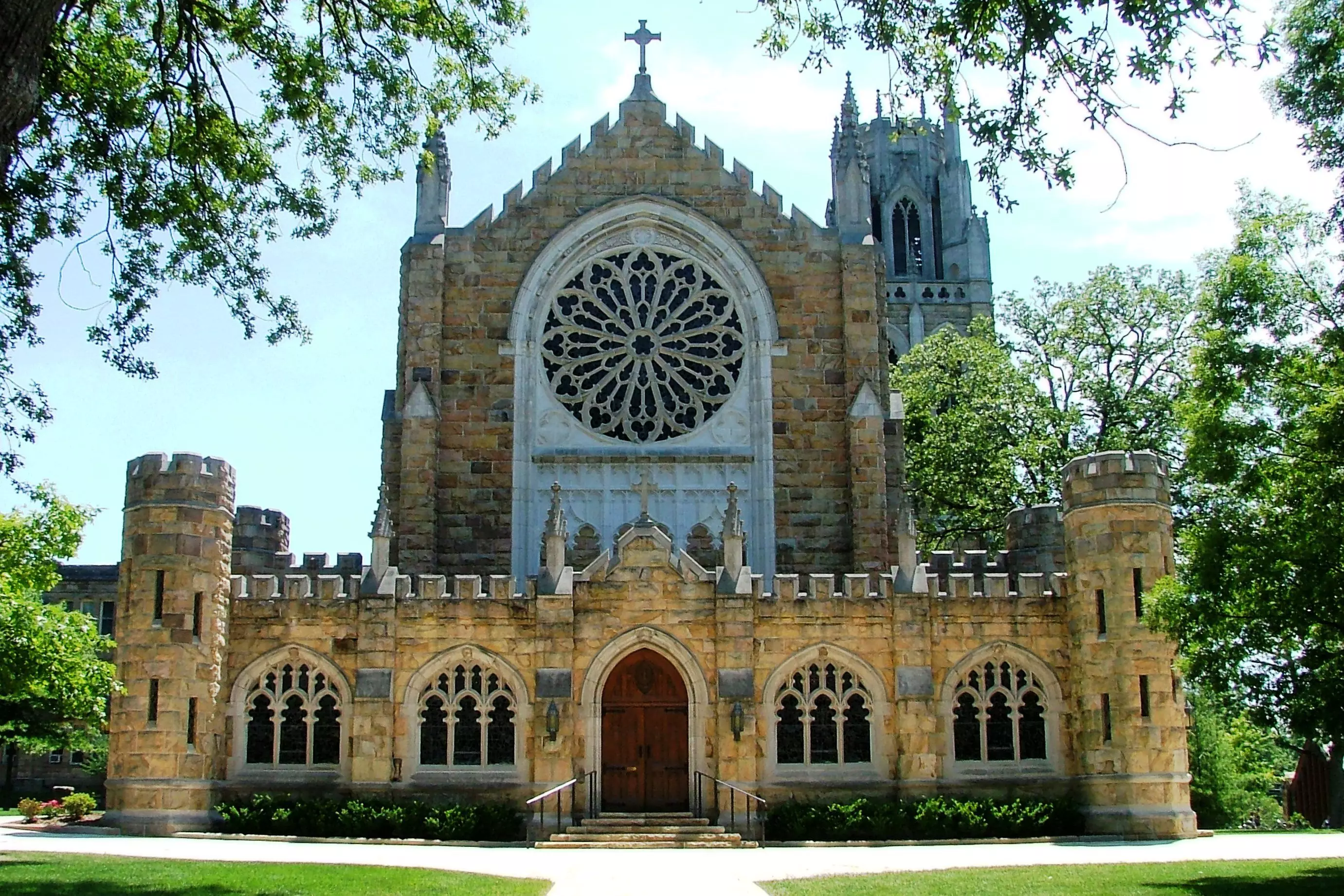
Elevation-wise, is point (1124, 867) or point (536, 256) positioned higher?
point (536, 256)

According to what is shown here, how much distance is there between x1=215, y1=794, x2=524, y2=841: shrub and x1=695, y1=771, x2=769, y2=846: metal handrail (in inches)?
113

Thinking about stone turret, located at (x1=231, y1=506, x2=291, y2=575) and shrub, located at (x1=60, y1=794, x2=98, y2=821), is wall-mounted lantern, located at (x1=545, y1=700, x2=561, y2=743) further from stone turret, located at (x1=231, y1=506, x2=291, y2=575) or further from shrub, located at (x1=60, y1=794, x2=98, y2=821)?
shrub, located at (x1=60, y1=794, x2=98, y2=821)

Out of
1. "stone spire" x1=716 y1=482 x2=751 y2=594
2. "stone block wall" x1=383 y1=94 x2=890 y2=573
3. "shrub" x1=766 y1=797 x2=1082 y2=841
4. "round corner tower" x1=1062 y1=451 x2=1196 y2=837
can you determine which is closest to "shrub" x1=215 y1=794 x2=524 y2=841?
"shrub" x1=766 y1=797 x2=1082 y2=841

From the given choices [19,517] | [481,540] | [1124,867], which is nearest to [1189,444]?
[1124,867]

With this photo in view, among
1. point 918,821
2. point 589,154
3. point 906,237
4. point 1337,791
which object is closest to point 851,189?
point 589,154

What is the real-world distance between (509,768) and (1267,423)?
497 inches

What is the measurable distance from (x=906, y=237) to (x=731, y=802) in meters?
48.4

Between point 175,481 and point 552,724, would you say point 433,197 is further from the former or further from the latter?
point 552,724

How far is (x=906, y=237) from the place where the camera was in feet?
221

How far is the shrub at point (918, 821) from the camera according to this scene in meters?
22.1

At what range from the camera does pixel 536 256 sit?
29594mm

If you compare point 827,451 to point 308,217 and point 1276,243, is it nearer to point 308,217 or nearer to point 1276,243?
point 1276,243

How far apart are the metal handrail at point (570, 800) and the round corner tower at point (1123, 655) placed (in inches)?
309

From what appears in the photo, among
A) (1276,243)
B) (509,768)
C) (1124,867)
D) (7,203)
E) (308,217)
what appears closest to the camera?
(7,203)
